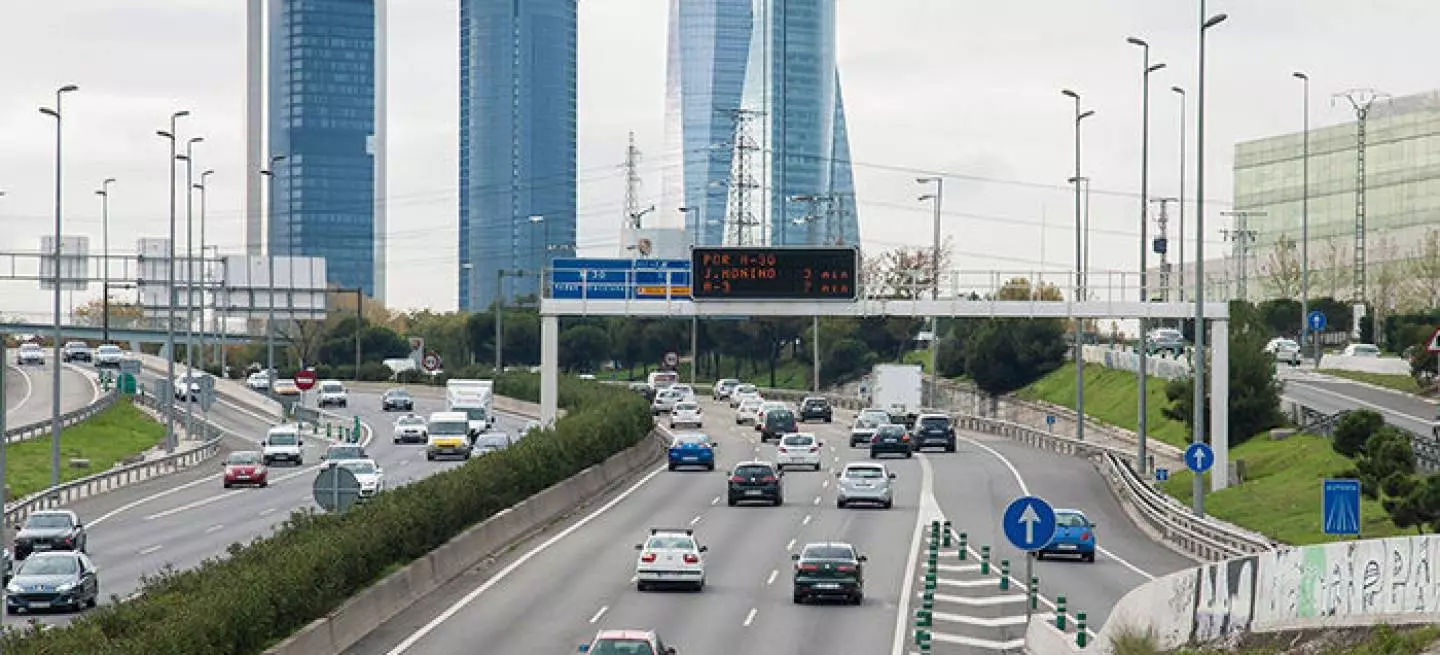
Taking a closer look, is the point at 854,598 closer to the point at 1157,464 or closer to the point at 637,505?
the point at 637,505

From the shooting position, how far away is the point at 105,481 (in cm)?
7575

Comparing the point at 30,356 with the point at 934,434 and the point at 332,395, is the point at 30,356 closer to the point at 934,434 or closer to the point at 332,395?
the point at 332,395

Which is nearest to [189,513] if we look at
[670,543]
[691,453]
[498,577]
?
[691,453]

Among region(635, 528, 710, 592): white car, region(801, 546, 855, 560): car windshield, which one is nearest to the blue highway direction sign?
region(801, 546, 855, 560): car windshield

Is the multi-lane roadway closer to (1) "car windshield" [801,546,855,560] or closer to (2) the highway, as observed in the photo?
(1) "car windshield" [801,546,855,560]

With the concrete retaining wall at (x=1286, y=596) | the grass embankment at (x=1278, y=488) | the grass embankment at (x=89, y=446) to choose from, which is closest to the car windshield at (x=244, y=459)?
the grass embankment at (x=89, y=446)

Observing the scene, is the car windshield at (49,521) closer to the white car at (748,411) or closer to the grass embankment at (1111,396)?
the grass embankment at (1111,396)

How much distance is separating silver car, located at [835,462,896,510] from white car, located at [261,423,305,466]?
33.5m

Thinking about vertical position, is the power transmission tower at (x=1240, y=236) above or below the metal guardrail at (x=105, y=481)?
above

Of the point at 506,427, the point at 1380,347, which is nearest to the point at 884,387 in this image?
the point at 506,427

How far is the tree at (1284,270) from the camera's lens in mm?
149875

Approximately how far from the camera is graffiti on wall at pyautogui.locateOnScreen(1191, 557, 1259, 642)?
29031 mm

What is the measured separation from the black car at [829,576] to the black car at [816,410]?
71.5 metres

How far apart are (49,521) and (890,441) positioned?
37850 millimetres
